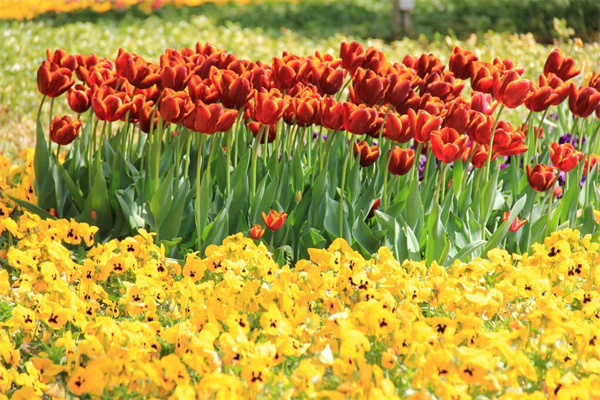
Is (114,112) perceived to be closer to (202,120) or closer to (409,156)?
(202,120)

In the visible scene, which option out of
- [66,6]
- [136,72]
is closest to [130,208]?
[136,72]

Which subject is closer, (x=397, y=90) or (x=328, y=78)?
(x=397, y=90)

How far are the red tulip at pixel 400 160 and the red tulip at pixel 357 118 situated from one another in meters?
0.19

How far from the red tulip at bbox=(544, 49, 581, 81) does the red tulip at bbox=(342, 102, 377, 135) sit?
1.17 meters

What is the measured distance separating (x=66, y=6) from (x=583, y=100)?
11104 millimetres

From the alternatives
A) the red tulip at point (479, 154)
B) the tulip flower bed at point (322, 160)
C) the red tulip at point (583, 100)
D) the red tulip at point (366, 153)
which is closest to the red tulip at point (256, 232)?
the tulip flower bed at point (322, 160)

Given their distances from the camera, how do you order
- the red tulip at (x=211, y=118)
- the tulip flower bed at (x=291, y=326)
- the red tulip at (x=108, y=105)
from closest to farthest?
the tulip flower bed at (x=291, y=326)
the red tulip at (x=211, y=118)
the red tulip at (x=108, y=105)

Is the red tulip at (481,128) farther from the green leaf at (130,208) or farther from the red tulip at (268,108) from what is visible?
the green leaf at (130,208)

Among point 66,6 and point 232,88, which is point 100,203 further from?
point 66,6

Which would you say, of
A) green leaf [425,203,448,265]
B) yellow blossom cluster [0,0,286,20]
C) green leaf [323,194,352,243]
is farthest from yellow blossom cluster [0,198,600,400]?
yellow blossom cluster [0,0,286,20]

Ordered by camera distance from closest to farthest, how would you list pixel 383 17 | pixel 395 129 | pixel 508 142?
pixel 395 129, pixel 508 142, pixel 383 17

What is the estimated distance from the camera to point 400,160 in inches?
131

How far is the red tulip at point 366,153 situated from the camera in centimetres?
356

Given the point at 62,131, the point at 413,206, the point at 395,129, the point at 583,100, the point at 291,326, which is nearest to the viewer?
the point at 291,326
